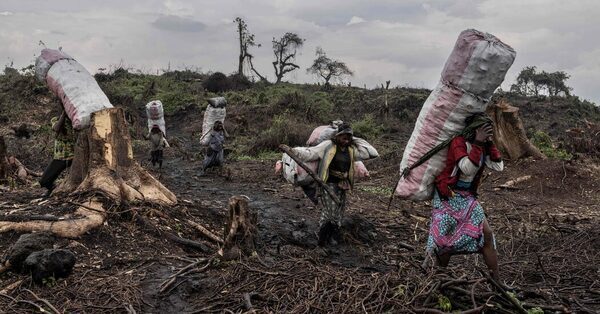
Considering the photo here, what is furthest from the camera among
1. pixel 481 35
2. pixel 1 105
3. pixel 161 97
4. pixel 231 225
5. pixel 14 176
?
pixel 161 97

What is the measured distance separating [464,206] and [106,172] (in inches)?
151

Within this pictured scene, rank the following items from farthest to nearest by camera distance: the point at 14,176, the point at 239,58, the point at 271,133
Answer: the point at 239,58
the point at 271,133
the point at 14,176

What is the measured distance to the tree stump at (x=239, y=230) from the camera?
463 centimetres

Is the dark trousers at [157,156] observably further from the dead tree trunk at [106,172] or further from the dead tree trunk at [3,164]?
the dead tree trunk at [106,172]

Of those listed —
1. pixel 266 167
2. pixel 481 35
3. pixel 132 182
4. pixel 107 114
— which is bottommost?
pixel 266 167

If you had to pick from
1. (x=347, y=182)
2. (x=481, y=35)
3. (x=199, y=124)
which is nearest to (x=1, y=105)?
(x=199, y=124)

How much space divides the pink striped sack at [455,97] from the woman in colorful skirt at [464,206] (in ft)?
0.30

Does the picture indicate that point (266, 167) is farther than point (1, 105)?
No

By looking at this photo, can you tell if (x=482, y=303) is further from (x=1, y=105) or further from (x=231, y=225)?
(x=1, y=105)

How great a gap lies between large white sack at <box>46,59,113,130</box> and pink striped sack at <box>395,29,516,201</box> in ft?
12.0

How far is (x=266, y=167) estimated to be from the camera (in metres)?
12.7

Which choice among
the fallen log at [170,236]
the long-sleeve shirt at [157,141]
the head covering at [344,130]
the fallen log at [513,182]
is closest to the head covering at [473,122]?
the head covering at [344,130]

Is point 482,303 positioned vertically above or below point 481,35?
below

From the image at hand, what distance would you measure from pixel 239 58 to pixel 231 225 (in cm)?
2971
